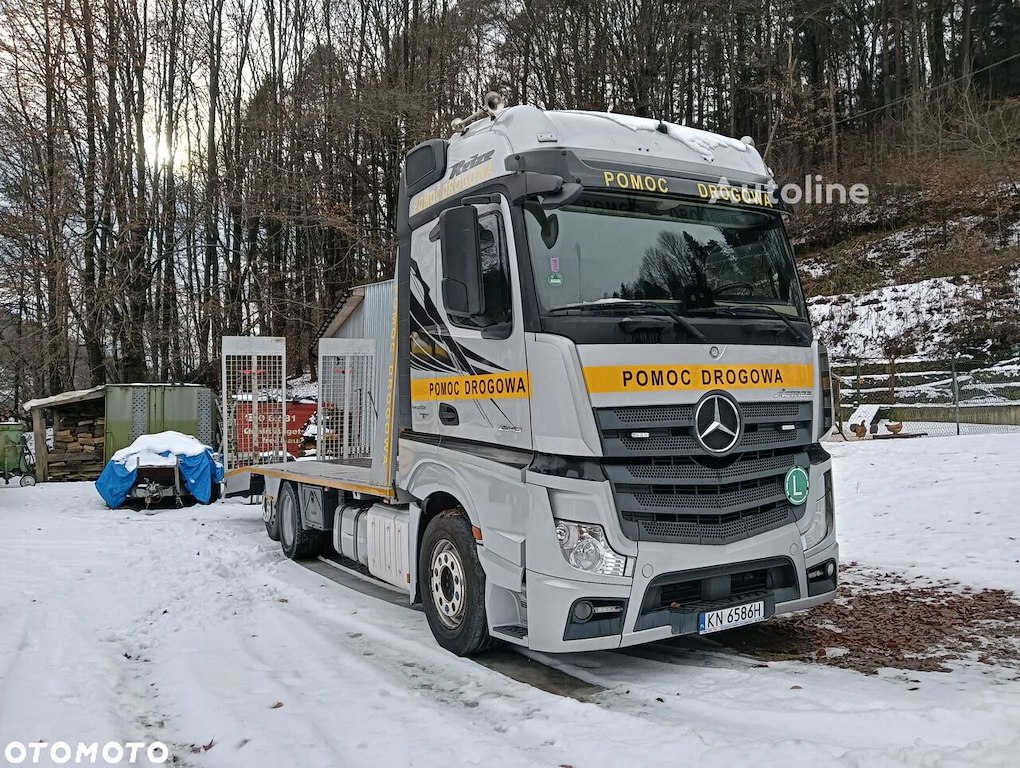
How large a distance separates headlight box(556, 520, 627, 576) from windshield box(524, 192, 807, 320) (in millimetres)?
1231

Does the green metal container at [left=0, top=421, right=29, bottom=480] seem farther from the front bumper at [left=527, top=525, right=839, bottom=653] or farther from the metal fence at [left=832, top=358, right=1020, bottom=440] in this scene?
the metal fence at [left=832, top=358, right=1020, bottom=440]

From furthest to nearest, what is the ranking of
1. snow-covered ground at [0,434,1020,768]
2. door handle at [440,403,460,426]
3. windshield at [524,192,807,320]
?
door handle at [440,403,460,426] → windshield at [524,192,807,320] → snow-covered ground at [0,434,1020,768]

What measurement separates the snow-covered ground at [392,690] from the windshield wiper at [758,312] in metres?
2.02

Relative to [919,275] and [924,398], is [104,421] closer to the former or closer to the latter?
[924,398]

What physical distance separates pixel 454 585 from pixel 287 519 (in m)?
4.54

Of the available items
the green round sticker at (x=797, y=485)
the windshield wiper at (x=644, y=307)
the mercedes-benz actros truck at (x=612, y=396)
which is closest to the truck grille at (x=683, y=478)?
the mercedes-benz actros truck at (x=612, y=396)

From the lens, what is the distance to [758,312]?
491cm

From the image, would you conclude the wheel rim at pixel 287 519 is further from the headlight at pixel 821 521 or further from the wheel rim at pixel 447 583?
the headlight at pixel 821 521

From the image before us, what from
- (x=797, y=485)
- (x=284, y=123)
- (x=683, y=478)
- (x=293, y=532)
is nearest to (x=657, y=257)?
(x=683, y=478)

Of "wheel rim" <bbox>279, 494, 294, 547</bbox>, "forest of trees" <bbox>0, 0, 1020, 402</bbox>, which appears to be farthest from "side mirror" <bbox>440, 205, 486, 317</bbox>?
"forest of trees" <bbox>0, 0, 1020, 402</bbox>

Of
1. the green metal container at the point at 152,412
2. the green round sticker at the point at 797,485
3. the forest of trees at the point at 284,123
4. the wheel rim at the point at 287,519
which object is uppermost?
the forest of trees at the point at 284,123

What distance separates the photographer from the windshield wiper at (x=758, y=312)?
4738 mm

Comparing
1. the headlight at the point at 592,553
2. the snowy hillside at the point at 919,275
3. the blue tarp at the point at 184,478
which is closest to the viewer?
the headlight at the point at 592,553

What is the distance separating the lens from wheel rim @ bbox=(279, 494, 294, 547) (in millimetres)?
8984
